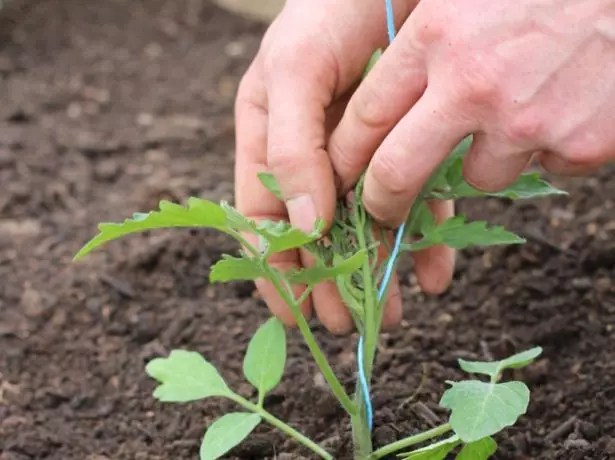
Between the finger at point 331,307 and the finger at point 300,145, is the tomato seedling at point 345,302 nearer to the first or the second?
the finger at point 300,145

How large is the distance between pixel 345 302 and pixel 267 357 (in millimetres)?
150

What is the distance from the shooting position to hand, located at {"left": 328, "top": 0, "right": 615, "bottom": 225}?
3.76 feet

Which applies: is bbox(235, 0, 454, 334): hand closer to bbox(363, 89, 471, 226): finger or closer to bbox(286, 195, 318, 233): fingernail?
bbox(286, 195, 318, 233): fingernail

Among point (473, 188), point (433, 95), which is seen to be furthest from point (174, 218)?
point (473, 188)

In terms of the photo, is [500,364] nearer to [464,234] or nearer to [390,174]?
[464,234]

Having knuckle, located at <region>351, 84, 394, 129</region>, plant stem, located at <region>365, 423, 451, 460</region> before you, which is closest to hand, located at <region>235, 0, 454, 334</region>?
knuckle, located at <region>351, 84, 394, 129</region>

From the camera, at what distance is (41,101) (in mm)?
3234

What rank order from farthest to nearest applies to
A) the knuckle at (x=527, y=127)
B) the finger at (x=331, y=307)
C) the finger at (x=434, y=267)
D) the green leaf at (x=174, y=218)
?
the finger at (x=434, y=267) → the finger at (x=331, y=307) → the knuckle at (x=527, y=127) → the green leaf at (x=174, y=218)

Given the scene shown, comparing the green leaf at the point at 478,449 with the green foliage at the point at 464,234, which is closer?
the green leaf at the point at 478,449

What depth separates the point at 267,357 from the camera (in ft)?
4.40

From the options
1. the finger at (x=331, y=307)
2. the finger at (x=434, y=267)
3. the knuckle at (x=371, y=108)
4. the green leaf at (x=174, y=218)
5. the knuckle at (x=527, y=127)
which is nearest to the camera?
the green leaf at (x=174, y=218)

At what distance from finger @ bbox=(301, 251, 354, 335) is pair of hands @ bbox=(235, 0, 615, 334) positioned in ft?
0.71

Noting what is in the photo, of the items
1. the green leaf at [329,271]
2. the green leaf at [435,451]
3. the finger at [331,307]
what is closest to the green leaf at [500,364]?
the green leaf at [435,451]

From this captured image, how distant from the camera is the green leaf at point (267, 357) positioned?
4.38 feet
